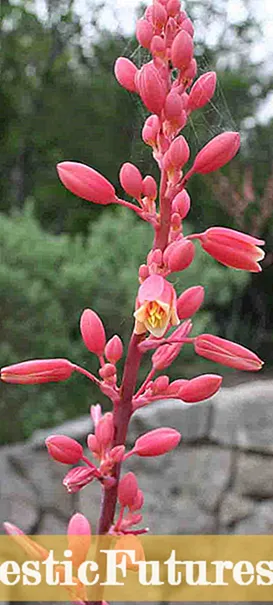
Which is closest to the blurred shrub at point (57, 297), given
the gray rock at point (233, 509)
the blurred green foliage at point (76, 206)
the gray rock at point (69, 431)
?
the blurred green foliage at point (76, 206)

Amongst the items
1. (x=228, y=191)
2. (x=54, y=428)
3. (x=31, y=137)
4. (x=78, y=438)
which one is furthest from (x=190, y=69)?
(x=31, y=137)

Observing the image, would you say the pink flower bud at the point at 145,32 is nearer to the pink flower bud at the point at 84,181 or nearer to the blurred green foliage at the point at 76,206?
the pink flower bud at the point at 84,181

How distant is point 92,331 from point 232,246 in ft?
0.31

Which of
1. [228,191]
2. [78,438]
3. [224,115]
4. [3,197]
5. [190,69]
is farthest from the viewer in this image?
[3,197]

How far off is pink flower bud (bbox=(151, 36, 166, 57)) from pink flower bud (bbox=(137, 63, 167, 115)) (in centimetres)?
1

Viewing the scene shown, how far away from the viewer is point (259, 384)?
2.22 meters

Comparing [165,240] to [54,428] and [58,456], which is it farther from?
[54,428]

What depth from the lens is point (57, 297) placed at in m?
2.26

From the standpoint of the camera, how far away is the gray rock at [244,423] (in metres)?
2.08

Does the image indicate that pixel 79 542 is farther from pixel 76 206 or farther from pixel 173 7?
pixel 76 206

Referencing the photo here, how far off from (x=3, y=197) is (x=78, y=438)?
1672 mm

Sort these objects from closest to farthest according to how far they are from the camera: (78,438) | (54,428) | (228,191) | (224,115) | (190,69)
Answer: (190,69) < (224,115) < (78,438) < (54,428) < (228,191)

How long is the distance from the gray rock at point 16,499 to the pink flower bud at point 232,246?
1860 millimetres

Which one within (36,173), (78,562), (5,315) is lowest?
(78,562)
